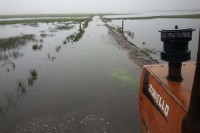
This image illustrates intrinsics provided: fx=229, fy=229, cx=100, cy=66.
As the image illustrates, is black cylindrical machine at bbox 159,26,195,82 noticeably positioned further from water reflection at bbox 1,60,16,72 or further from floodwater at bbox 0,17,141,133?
water reflection at bbox 1,60,16,72

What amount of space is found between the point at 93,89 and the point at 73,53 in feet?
31.6

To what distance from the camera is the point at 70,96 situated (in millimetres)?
9906

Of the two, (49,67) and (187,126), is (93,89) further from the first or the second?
(187,126)

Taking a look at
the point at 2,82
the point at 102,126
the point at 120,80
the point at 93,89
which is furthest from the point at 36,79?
the point at 102,126

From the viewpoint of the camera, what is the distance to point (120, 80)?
11852mm

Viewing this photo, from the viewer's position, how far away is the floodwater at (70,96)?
751cm

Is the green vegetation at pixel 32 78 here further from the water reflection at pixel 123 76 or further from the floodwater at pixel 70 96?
the water reflection at pixel 123 76

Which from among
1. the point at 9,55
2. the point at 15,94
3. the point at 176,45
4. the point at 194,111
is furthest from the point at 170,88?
the point at 9,55

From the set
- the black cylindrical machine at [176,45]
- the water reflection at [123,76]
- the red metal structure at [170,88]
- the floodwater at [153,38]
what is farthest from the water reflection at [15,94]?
the black cylindrical machine at [176,45]

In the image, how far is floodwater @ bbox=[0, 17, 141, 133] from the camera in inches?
296

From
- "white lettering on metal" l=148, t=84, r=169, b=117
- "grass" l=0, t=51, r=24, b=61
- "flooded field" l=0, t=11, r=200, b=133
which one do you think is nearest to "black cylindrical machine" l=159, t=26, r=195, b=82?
"flooded field" l=0, t=11, r=200, b=133

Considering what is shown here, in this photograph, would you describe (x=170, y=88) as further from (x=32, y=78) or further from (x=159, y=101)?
(x=32, y=78)

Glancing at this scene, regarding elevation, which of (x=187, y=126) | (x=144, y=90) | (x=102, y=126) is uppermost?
(x=187, y=126)

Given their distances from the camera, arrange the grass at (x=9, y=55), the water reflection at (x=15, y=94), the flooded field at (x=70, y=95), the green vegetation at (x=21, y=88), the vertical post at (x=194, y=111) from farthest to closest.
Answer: the grass at (x=9, y=55) < the green vegetation at (x=21, y=88) < the water reflection at (x=15, y=94) < the flooded field at (x=70, y=95) < the vertical post at (x=194, y=111)
